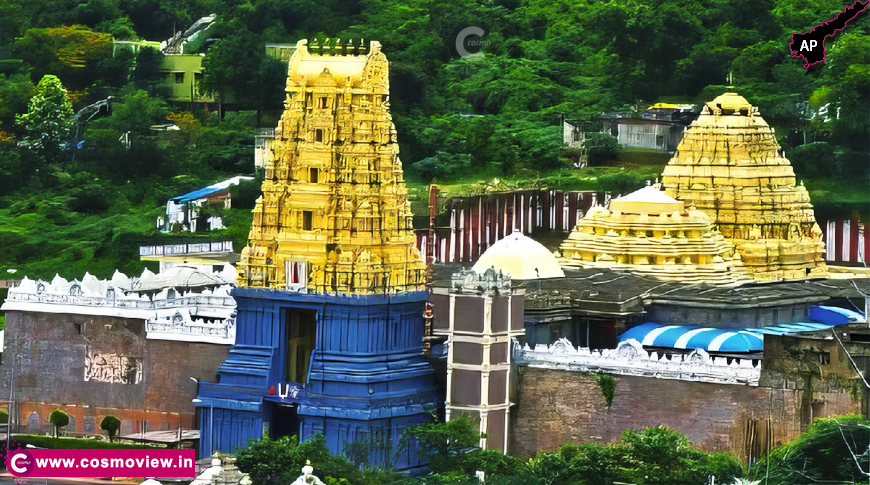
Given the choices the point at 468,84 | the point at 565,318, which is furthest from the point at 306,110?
the point at 468,84

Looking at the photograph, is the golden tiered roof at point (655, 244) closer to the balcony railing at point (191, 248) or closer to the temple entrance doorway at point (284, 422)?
the temple entrance doorway at point (284, 422)

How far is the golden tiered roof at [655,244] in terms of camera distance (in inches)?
2334

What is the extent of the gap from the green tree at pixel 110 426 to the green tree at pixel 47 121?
31264 millimetres

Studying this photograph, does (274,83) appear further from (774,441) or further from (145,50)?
(774,441)

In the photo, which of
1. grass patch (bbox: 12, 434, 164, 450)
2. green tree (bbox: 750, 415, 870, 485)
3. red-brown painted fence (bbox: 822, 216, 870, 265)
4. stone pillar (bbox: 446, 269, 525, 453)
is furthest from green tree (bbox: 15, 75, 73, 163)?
green tree (bbox: 750, 415, 870, 485)

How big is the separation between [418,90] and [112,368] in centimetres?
3408

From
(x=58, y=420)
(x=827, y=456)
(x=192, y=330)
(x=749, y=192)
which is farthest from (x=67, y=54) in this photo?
(x=827, y=456)

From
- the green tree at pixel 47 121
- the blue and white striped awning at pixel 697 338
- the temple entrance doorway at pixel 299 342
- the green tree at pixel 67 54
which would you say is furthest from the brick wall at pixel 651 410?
the green tree at pixel 67 54

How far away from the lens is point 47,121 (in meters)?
85.1

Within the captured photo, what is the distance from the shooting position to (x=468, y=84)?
91.9 m

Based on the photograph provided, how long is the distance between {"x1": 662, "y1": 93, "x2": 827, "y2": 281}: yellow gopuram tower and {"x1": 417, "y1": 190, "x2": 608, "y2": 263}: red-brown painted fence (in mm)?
8691

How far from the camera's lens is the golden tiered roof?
194ft

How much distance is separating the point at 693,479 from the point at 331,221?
8477mm

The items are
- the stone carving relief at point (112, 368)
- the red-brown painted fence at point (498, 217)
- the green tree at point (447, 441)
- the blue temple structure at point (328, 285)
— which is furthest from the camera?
the red-brown painted fence at point (498, 217)
